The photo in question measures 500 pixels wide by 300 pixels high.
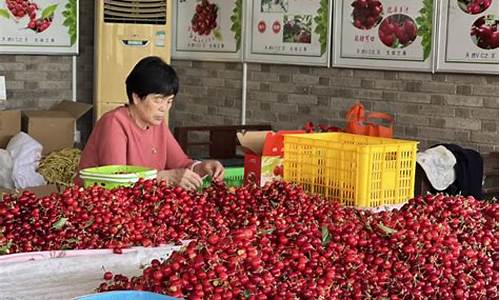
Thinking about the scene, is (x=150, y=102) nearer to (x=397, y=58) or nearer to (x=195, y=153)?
(x=397, y=58)

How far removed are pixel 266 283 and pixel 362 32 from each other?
4.10 m

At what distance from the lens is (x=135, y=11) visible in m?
6.82

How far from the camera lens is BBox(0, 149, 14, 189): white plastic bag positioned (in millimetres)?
5902

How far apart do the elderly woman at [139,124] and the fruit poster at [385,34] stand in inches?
84.6

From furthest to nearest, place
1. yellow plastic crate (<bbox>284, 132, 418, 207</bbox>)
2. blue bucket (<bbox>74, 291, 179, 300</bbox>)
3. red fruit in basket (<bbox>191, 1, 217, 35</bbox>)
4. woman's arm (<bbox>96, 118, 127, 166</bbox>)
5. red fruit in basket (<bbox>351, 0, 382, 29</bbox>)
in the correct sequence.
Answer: red fruit in basket (<bbox>191, 1, 217, 35</bbox>), red fruit in basket (<bbox>351, 0, 382, 29</bbox>), woman's arm (<bbox>96, 118, 127, 166</bbox>), yellow plastic crate (<bbox>284, 132, 418, 207</bbox>), blue bucket (<bbox>74, 291, 179, 300</bbox>)

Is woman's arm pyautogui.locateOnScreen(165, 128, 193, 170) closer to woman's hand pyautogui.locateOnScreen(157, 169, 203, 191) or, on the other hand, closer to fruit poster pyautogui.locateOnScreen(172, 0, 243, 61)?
woman's hand pyautogui.locateOnScreen(157, 169, 203, 191)

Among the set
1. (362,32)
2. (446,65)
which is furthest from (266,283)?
(362,32)

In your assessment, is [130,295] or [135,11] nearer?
[130,295]

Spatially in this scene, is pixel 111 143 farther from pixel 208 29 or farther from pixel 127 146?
pixel 208 29

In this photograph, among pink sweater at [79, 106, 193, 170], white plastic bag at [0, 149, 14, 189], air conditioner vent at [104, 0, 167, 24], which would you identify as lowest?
white plastic bag at [0, 149, 14, 189]

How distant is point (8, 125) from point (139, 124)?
2725 mm

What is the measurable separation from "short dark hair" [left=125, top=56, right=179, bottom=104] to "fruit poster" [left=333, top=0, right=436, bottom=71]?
2.22 m

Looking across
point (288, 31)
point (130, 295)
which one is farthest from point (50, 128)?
point (130, 295)

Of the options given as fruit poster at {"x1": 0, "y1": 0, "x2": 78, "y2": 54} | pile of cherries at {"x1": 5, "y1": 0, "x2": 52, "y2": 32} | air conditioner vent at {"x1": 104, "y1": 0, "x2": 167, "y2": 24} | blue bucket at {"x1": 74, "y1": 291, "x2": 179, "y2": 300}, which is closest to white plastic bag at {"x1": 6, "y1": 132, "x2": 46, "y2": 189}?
fruit poster at {"x1": 0, "y1": 0, "x2": 78, "y2": 54}
